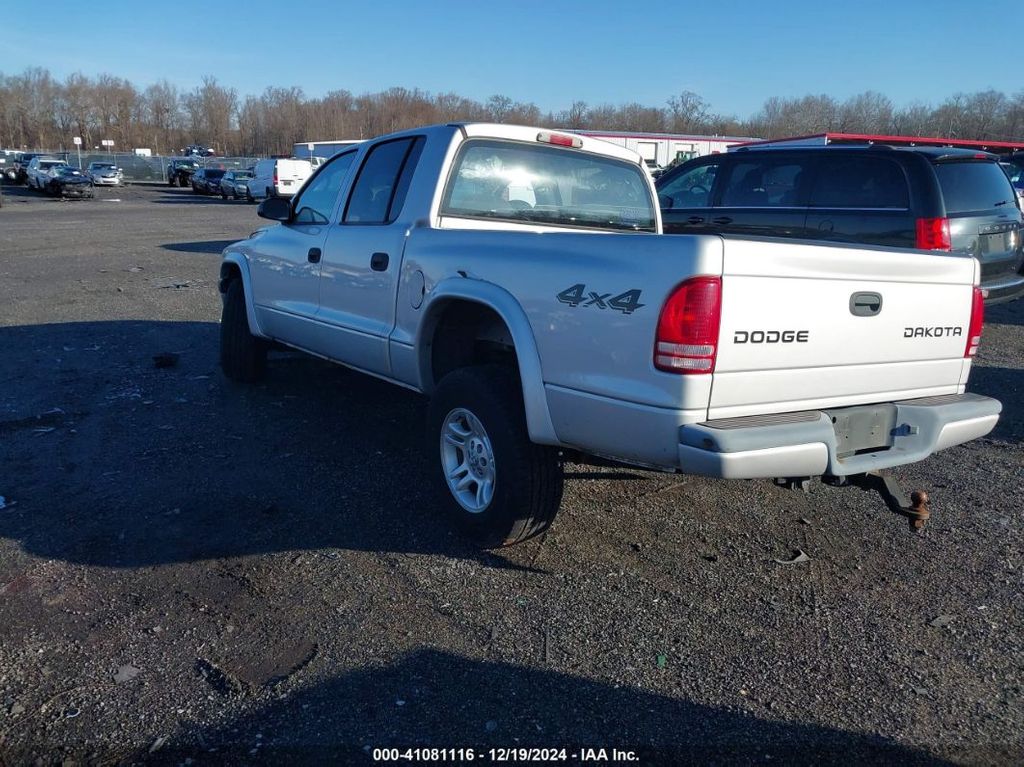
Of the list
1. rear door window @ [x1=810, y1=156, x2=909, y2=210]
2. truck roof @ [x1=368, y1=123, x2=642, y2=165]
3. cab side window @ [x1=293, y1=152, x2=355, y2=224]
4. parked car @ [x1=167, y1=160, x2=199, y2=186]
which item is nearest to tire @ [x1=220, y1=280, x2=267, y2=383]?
cab side window @ [x1=293, y1=152, x2=355, y2=224]

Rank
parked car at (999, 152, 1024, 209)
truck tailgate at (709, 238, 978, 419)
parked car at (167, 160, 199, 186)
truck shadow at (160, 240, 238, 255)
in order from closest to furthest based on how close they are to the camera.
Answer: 1. truck tailgate at (709, 238, 978, 419)
2. truck shadow at (160, 240, 238, 255)
3. parked car at (999, 152, 1024, 209)
4. parked car at (167, 160, 199, 186)

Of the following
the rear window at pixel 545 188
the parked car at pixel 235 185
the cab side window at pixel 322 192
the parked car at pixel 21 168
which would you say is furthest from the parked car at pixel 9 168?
the rear window at pixel 545 188

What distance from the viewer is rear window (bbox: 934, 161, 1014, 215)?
8023mm

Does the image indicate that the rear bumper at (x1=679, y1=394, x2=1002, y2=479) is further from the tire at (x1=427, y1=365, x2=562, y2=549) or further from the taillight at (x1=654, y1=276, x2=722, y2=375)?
the tire at (x1=427, y1=365, x2=562, y2=549)

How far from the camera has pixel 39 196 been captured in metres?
40.9

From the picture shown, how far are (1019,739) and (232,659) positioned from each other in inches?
107

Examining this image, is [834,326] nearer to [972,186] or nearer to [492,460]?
[492,460]

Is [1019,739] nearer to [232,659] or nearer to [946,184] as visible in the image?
[232,659]

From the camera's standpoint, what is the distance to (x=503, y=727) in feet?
8.82

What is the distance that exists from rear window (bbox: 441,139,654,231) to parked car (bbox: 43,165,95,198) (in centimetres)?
3997

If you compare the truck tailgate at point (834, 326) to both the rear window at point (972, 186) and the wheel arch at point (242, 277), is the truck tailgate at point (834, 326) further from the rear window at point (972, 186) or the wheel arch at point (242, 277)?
the rear window at point (972, 186)

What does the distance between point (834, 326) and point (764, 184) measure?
19.4 feet

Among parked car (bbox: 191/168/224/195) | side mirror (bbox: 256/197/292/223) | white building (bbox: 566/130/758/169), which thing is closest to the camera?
side mirror (bbox: 256/197/292/223)

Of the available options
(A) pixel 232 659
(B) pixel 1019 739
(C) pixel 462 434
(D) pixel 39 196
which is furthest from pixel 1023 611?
(D) pixel 39 196
